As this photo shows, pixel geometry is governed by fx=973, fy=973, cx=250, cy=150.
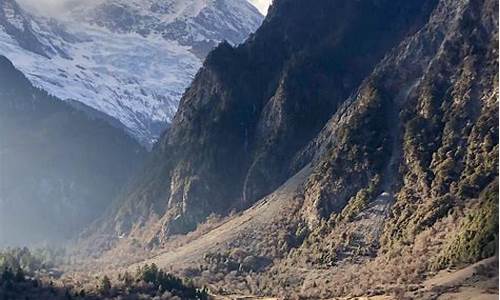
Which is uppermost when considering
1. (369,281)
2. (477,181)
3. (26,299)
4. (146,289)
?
(477,181)

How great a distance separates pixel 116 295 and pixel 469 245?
70.1 meters

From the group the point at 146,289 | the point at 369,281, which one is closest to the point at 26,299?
the point at 146,289

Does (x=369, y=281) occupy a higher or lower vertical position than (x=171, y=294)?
higher

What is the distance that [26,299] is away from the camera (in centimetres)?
18812

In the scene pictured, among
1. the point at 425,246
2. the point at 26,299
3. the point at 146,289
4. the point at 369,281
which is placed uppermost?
the point at 425,246

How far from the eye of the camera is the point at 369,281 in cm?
19288

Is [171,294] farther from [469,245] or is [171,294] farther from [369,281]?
[469,245]

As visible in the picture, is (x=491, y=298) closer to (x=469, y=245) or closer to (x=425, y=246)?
(x=469, y=245)

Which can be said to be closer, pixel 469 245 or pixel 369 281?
pixel 469 245

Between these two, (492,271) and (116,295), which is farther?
(116,295)

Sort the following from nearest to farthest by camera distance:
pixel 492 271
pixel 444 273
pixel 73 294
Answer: pixel 492 271, pixel 444 273, pixel 73 294

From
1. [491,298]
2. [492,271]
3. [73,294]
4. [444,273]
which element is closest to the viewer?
[491,298]

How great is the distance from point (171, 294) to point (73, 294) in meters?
19.7

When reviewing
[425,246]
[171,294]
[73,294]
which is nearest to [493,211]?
[425,246]
